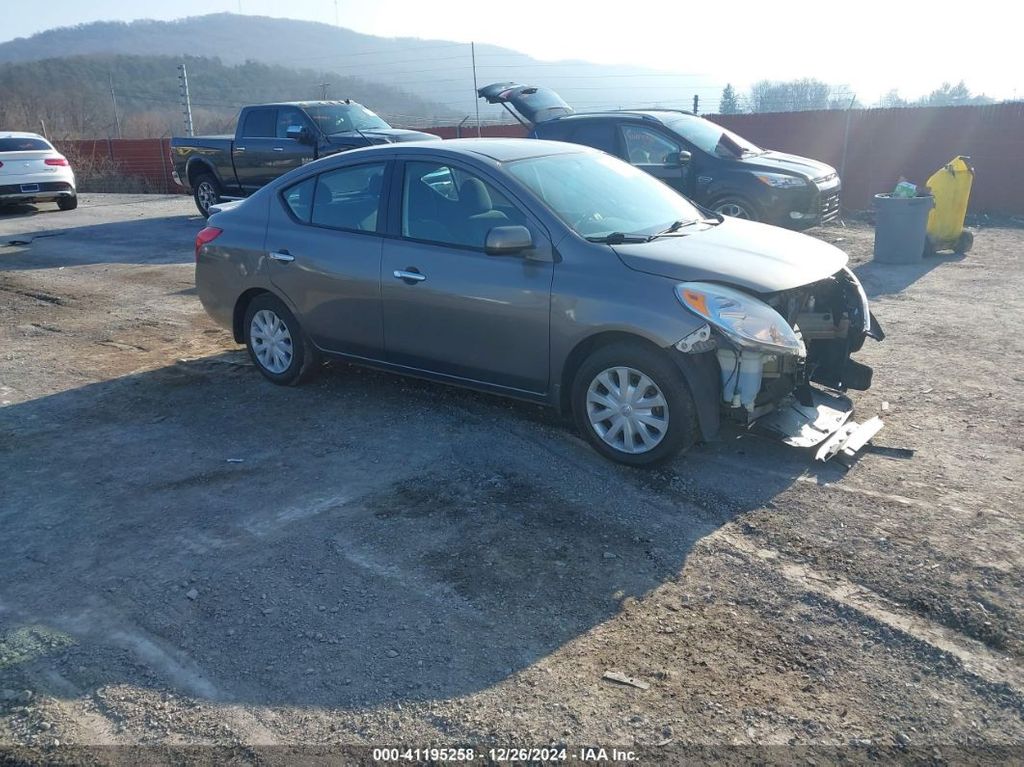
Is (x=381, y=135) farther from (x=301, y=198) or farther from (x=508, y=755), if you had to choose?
(x=508, y=755)

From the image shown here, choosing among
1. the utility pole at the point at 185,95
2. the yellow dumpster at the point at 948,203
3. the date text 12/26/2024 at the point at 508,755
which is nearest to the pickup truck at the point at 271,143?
the yellow dumpster at the point at 948,203

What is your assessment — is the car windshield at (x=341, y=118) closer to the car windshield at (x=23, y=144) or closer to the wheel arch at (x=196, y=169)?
the wheel arch at (x=196, y=169)

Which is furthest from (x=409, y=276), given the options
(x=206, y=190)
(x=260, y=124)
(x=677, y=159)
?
(x=206, y=190)

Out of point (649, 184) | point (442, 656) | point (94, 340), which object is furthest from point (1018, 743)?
point (94, 340)

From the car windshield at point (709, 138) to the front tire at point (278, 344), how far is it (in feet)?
22.5

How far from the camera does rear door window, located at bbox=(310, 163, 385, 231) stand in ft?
19.7

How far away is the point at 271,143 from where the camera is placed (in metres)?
15.0

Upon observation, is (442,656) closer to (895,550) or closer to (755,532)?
(755,532)

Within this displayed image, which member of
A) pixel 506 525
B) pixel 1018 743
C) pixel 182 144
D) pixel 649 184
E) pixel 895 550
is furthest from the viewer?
pixel 182 144

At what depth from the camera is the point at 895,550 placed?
13.6ft

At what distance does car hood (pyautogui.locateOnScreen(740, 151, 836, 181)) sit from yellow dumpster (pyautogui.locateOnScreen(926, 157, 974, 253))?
1377mm

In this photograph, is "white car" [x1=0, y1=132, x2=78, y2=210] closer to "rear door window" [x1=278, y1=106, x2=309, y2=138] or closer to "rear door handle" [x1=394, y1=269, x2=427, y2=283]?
"rear door window" [x1=278, y1=106, x2=309, y2=138]

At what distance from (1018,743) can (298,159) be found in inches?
548

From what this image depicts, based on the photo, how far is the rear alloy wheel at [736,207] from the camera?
1126cm
